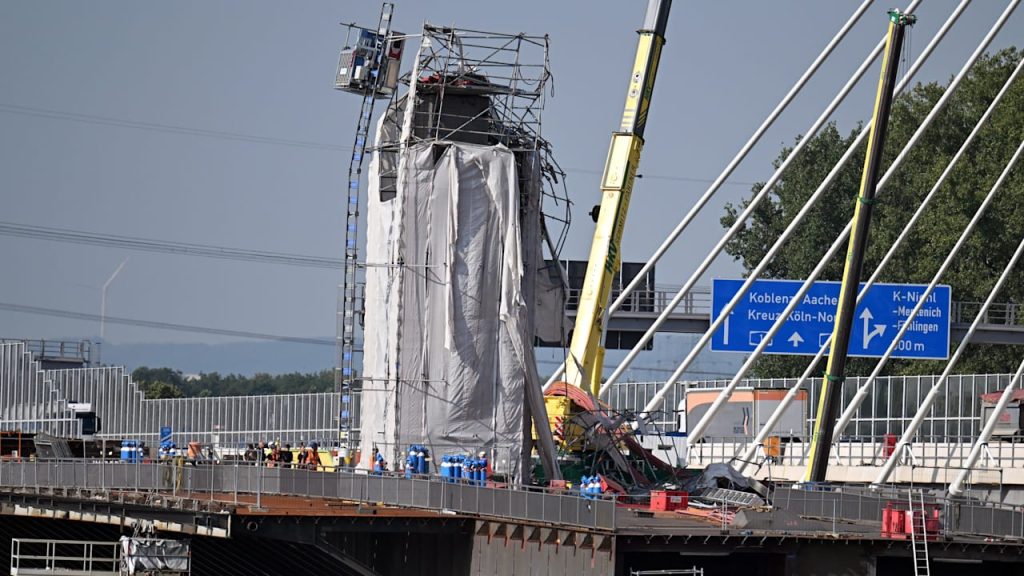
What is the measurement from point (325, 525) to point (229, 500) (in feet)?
12.0

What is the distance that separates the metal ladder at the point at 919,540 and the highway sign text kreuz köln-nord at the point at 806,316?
30070mm

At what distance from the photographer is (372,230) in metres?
54.3

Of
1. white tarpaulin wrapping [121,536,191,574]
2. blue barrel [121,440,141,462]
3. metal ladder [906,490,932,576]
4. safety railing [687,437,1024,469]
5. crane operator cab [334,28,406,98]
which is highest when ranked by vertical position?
crane operator cab [334,28,406,98]

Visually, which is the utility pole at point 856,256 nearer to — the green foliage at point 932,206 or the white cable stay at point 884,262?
the white cable stay at point 884,262

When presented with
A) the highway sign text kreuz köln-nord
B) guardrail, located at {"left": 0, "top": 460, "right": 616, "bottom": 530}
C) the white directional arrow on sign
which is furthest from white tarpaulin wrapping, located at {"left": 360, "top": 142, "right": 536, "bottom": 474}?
the white directional arrow on sign

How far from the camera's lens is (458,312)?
170ft

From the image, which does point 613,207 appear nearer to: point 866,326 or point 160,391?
point 866,326

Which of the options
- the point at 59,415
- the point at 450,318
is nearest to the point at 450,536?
the point at 450,318

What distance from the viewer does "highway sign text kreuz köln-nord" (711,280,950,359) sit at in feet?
240

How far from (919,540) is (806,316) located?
3248 centimetres

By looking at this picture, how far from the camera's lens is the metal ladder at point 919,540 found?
41.1 metres

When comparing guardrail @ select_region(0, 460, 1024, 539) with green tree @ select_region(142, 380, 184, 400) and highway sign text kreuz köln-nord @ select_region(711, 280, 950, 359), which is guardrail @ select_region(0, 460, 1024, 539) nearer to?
highway sign text kreuz köln-nord @ select_region(711, 280, 950, 359)

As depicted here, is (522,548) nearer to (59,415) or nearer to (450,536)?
(450,536)

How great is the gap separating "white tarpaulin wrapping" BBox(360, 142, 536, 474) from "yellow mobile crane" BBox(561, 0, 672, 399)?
492 centimetres
